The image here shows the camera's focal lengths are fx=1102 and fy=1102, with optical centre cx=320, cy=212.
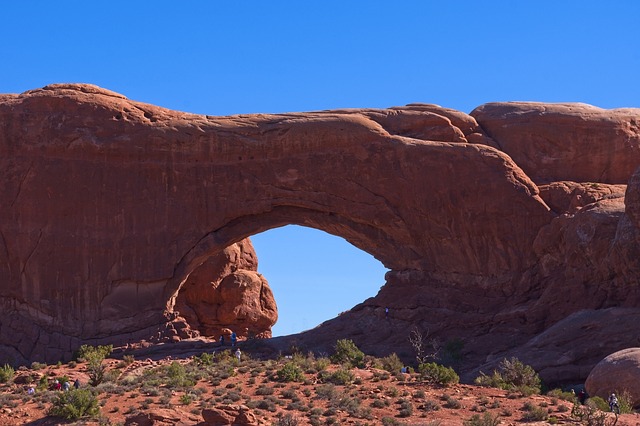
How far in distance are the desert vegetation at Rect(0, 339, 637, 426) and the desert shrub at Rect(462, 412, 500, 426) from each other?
0.10ft

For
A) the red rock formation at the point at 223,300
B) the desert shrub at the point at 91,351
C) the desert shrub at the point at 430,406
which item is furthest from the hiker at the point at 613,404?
the red rock formation at the point at 223,300

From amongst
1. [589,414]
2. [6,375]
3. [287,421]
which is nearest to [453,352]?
[589,414]

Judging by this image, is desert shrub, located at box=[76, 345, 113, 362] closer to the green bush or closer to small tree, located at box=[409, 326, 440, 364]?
small tree, located at box=[409, 326, 440, 364]

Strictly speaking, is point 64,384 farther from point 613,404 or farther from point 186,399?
point 613,404

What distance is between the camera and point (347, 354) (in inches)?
1297

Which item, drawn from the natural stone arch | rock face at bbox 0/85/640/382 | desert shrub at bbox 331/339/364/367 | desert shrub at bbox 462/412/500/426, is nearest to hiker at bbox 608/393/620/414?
desert shrub at bbox 462/412/500/426

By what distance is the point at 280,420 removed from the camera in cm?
2344

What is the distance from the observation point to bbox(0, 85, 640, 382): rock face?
37031 mm

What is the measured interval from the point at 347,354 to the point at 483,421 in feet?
33.1

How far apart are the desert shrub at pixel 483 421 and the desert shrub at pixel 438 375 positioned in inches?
176

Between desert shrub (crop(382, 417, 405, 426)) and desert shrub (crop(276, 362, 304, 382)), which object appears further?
desert shrub (crop(276, 362, 304, 382))

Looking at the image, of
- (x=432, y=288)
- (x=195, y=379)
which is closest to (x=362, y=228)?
(x=432, y=288)

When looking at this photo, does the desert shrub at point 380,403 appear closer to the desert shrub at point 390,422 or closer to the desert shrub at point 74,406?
the desert shrub at point 390,422

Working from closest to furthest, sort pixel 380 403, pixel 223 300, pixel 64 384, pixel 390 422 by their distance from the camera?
1. pixel 390 422
2. pixel 380 403
3. pixel 64 384
4. pixel 223 300
